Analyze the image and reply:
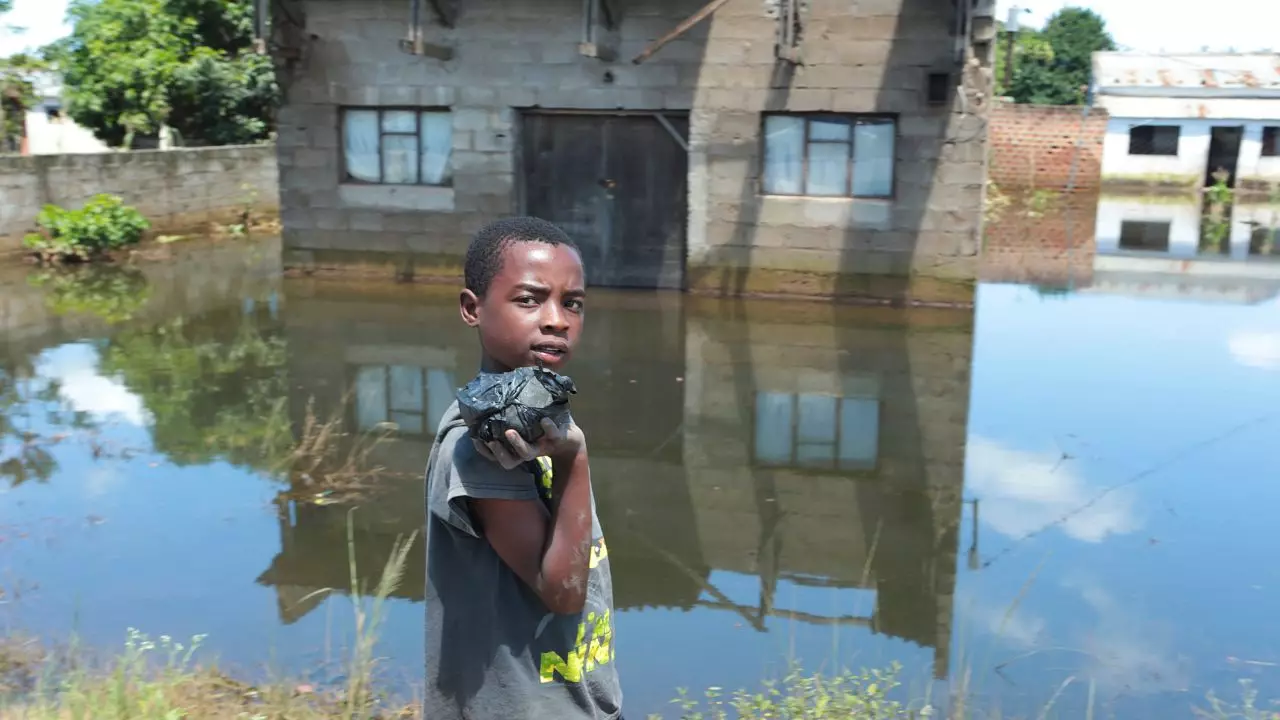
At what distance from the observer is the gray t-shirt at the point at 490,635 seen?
6.08 feet

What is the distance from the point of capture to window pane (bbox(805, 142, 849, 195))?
471 inches

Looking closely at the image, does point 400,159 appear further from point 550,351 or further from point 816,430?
point 550,351

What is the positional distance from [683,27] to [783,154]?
6.47ft

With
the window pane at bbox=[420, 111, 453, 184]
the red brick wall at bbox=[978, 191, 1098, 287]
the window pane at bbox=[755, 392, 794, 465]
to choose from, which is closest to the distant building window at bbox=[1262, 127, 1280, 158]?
the red brick wall at bbox=[978, 191, 1098, 287]

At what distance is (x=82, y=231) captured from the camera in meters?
14.4

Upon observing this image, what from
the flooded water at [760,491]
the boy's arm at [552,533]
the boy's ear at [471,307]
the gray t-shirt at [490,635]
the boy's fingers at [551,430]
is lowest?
the flooded water at [760,491]

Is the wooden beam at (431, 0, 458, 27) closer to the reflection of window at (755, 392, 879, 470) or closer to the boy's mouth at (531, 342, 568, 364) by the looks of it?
the reflection of window at (755, 392, 879, 470)

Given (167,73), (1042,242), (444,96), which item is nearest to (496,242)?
(444,96)

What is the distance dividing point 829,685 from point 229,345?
24.6 feet

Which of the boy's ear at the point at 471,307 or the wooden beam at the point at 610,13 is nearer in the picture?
the boy's ear at the point at 471,307

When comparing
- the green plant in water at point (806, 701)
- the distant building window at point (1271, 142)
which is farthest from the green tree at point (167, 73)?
the distant building window at point (1271, 142)

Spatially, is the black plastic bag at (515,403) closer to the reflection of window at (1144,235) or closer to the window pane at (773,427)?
the window pane at (773,427)

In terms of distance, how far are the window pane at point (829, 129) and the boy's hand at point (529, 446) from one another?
10.8 metres

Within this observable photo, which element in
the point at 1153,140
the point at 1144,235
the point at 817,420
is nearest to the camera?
→ the point at 817,420
